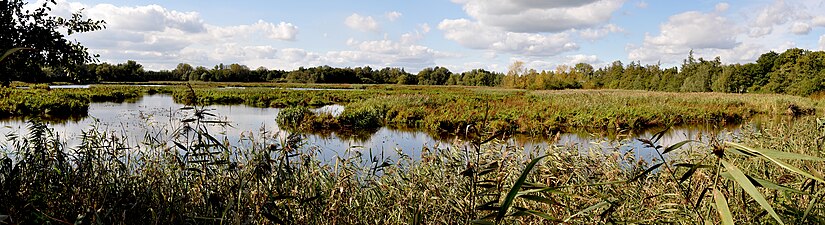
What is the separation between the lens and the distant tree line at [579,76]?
42.2 metres

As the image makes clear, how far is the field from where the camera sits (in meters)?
1.72

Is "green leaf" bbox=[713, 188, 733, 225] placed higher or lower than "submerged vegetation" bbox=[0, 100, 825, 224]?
higher

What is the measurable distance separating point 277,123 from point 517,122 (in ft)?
29.1

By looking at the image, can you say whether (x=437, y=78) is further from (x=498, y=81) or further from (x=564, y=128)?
(x=564, y=128)

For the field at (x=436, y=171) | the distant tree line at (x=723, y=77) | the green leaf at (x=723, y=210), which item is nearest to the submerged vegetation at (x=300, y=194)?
the field at (x=436, y=171)

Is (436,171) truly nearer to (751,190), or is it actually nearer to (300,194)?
(300,194)

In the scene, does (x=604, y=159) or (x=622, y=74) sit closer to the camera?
(x=604, y=159)

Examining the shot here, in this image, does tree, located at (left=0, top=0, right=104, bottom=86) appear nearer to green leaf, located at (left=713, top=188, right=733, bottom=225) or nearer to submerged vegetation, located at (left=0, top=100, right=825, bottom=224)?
submerged vegetation, located at (left=0, top=100, right=825, bottom=224)

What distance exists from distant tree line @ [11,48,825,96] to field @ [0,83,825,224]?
2377mm

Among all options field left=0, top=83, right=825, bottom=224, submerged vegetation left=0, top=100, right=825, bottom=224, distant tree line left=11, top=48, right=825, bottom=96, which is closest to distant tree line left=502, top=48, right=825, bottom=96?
distant tree line left=11, top=48, right=825, bottom=96

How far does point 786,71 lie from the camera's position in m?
45.1

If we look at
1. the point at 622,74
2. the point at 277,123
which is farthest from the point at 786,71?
the point at 277,123

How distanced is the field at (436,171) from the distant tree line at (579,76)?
238 cm

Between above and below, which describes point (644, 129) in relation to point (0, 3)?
below
